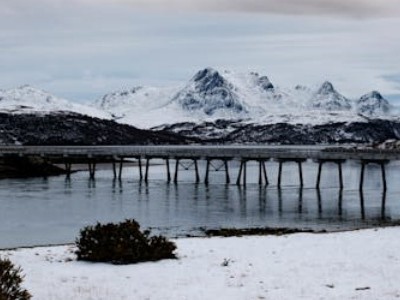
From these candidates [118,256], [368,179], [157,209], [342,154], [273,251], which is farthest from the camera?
[368,179]

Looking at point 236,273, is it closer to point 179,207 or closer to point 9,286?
point 9,286

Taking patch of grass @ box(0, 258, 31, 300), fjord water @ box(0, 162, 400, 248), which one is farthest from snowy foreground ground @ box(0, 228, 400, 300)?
fjord water @ box(0, 162, 400, 248)

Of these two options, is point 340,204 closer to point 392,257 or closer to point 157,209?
point 157,209

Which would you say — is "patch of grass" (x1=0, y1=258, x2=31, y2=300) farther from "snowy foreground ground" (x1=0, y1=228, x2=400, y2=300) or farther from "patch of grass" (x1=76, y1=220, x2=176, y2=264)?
"patch of grass" (x1=76, y1=220, x2=176, y2=264)

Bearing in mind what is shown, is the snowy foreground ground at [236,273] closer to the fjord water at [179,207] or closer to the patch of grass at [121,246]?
the patch of grass at [121,246]

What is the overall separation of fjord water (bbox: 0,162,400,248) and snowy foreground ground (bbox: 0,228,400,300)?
12.7 metres

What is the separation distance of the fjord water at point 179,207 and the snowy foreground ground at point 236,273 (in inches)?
501

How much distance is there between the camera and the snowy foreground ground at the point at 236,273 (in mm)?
15422

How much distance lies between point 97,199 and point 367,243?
35654mm

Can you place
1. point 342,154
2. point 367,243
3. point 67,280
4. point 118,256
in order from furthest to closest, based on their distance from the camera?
point 342,154 < point 367,243 < point 118,256 < point 67,280

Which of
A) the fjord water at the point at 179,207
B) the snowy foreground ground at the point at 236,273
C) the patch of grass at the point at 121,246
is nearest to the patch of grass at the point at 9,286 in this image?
the snowy foreground ground at the point at 236,273

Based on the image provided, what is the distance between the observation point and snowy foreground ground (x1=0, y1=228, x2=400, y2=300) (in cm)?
1542

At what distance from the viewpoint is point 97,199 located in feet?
182

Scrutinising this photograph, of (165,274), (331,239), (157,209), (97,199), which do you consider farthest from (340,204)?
(165,274)
